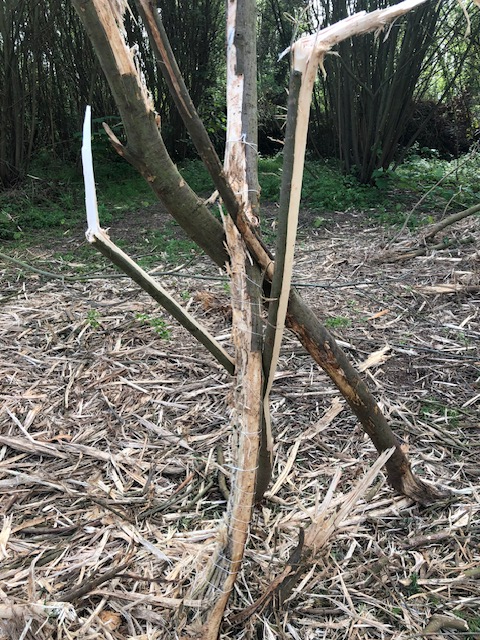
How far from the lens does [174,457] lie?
2205 millimetres

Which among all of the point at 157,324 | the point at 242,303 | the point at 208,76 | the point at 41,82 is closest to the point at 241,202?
the point at 242,303

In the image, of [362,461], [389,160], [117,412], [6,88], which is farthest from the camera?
[389,160]

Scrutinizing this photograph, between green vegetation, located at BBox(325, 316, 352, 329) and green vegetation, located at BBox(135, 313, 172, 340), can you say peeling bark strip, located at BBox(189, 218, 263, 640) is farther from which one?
green vegetation, located at BBox(325, 316, 352, 329)

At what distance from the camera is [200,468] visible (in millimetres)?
2143

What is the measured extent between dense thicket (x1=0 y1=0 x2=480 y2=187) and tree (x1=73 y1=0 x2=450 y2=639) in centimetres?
461

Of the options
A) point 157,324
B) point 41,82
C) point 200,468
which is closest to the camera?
point 200,468

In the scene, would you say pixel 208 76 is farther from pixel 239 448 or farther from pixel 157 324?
pixel 239 448

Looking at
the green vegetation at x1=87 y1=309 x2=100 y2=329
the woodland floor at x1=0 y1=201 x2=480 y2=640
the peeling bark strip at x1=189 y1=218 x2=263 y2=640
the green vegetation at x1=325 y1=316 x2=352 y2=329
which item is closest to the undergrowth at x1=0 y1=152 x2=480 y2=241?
the woodland floor at x1=0 y1=201 x2=480 y2=640

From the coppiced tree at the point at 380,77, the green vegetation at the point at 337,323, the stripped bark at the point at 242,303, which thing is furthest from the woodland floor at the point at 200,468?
the coppiced tree at the point at 380,77

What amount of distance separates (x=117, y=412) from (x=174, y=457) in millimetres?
429

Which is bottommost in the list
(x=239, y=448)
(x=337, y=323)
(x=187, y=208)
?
(x=337, y=323)

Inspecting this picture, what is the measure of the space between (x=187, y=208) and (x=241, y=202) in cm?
15

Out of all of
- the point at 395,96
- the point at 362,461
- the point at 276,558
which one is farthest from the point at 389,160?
the point at 276,558

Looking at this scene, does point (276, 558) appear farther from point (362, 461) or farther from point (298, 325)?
point (298, 325)
